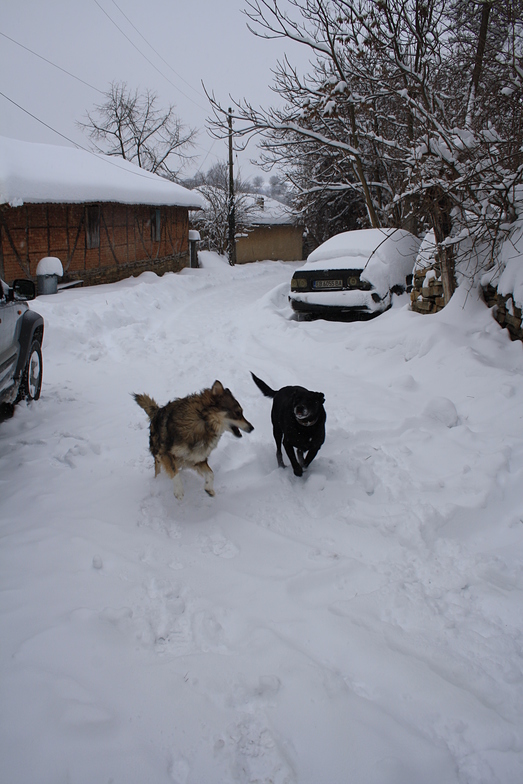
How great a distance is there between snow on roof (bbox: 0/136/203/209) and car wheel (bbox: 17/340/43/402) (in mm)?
8401

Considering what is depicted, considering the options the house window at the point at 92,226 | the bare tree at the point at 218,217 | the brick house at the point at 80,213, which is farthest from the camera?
the bare tree at the point at 218,217

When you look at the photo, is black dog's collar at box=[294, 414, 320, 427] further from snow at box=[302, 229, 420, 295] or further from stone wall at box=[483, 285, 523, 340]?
snow at box=[302, 229, 420, 295]

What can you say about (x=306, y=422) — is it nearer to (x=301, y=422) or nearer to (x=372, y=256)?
(x=301, y=422)

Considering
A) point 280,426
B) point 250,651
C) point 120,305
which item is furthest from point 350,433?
point 120,305

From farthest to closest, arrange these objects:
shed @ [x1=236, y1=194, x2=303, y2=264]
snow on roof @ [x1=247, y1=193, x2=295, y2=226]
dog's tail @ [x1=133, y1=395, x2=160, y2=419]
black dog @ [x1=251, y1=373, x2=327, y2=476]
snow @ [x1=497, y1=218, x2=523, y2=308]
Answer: shed @ [x1=236, y1=194, x2=303, y2=264] → snow on roof @ [x1=247, y1=193, x2=295, y2=226] → snow @ [x1=497, y1=218, x2=523, y2=308] → dog's tail @ [x1=133, y1=395, x2=160, y2=419] → black dog @ [x1=251, y1=373, x2=327, y2=476]

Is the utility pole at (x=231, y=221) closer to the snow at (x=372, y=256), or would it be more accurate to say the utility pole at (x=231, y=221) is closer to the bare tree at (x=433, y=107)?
the bare tree at (x=433, y=107)

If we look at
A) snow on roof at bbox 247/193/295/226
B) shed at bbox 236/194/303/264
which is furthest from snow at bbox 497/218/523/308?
shed at bbox 236/194/303/264

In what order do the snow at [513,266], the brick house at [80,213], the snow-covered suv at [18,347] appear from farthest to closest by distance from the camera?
the brick house at [80,213] → the snow at [513,266] → the snow-covered suv at [18,347]

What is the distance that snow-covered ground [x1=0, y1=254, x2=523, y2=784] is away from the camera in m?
1.88

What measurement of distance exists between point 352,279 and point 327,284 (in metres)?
0.54

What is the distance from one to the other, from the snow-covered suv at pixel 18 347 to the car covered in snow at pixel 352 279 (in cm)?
546

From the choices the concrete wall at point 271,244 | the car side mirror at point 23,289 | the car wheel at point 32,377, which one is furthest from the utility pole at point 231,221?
the car side mirror at point 23,289

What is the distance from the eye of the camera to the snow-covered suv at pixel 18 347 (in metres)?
4.85

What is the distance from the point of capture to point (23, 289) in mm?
4957
